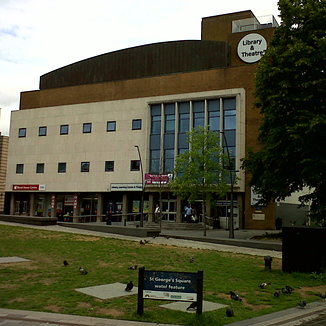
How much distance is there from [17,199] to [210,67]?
3061 cm

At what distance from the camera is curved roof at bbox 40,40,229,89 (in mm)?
48312

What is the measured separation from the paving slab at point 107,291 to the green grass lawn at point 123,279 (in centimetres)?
28

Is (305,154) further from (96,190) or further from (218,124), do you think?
(96,190)

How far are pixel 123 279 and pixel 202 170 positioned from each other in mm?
23069

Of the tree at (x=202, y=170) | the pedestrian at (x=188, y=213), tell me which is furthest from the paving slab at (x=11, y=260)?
the pedestrian at (x=188, y=213)

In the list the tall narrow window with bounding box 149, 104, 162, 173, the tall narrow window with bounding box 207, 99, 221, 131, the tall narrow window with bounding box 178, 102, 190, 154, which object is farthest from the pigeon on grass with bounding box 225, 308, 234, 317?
the tall narrow window with bounding box 149, 104, 162, 173

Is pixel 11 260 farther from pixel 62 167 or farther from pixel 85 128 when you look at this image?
pixel 62 167

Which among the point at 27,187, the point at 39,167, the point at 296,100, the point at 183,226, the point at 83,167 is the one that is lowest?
the point at 183,226

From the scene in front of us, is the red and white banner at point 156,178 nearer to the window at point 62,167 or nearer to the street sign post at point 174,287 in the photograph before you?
the window at point 62,167

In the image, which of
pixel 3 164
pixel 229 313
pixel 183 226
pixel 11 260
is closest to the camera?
pixel 229 313

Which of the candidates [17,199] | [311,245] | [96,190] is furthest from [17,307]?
[17,199]

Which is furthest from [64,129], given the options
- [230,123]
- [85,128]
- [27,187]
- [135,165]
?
[230,123]

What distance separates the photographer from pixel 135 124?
49312 mm

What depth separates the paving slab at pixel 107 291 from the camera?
9.98m
